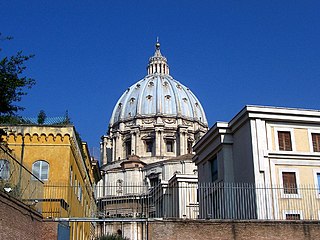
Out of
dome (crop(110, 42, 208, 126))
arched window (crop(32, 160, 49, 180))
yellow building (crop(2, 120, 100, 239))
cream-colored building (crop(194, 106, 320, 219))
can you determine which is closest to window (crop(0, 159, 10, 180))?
yellow building (crop(2, 120, 100, 239))

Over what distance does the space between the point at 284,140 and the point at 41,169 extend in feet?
45.1

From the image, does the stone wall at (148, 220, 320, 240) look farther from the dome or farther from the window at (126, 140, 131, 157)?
the dome

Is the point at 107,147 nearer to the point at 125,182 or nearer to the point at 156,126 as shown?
the point at 156,126

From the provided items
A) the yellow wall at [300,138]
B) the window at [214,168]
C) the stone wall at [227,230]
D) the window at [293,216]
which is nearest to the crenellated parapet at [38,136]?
the stone wall at [227,230]

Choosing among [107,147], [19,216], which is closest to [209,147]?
[19,216]

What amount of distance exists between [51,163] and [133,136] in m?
68.8

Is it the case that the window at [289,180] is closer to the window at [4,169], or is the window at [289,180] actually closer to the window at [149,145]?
the window at [4,169]

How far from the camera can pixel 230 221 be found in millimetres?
21453

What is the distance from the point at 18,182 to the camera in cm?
1892

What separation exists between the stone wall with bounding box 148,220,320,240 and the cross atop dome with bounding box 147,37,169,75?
94551 mm

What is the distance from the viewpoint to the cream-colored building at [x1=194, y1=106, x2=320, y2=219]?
26.1 m

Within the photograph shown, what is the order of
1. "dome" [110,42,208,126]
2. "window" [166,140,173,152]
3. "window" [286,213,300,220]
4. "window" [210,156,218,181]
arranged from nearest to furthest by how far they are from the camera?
"window" [286,213,300,220] → "window" [210,156,218,181] → "window" [166,140,173,152] → "dome" [110,42,208,126]

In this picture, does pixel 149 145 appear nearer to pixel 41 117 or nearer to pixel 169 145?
pixel 169 145

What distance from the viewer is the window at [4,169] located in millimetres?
17434
